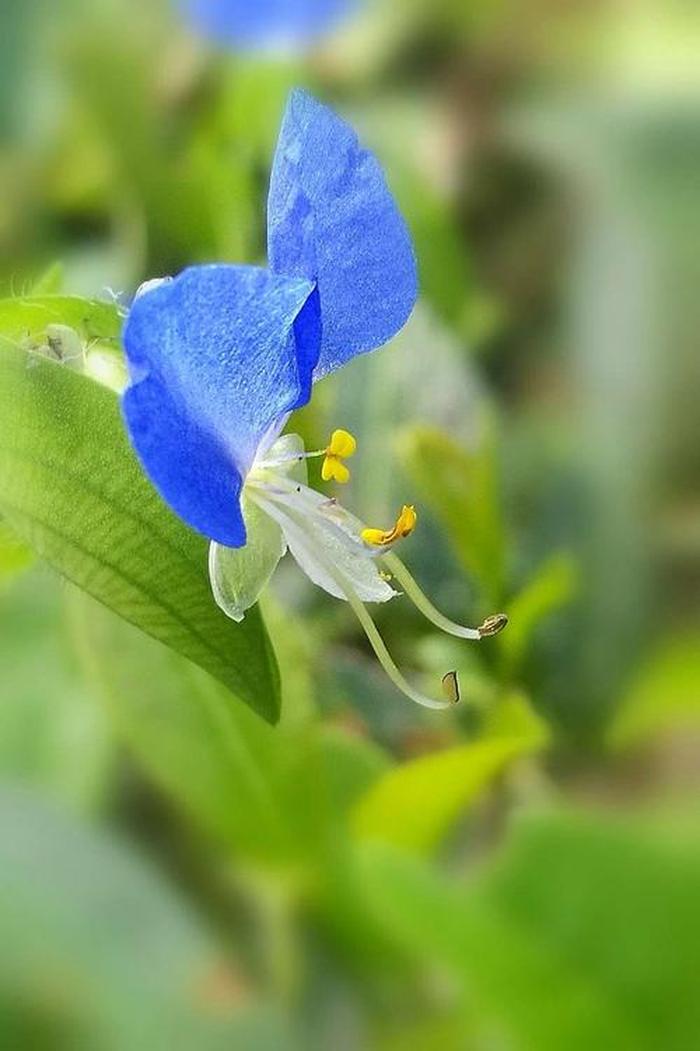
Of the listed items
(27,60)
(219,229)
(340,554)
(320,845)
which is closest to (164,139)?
(27,60)

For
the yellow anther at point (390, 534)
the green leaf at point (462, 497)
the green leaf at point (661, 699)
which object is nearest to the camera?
the yellow anther at point (390, 534)

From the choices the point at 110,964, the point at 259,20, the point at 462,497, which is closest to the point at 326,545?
the point at 462,497

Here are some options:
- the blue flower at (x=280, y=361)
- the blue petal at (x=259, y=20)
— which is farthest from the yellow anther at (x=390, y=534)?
the blue petal at (x=259, y=20)

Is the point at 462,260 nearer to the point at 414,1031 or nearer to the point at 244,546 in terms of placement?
the point at 414,1031

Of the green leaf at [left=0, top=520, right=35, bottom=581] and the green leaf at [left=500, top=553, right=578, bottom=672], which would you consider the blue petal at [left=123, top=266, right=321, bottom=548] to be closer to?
the green leaf at [left=0, top=520, right=35, bottom=581]

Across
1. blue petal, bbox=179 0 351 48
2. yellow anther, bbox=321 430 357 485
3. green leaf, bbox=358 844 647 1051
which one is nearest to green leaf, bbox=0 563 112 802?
green leaf, bbox=358 844 647 1051

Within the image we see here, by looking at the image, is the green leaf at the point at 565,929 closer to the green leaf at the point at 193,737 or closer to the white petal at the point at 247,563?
the green leaf at the point at 193,737
